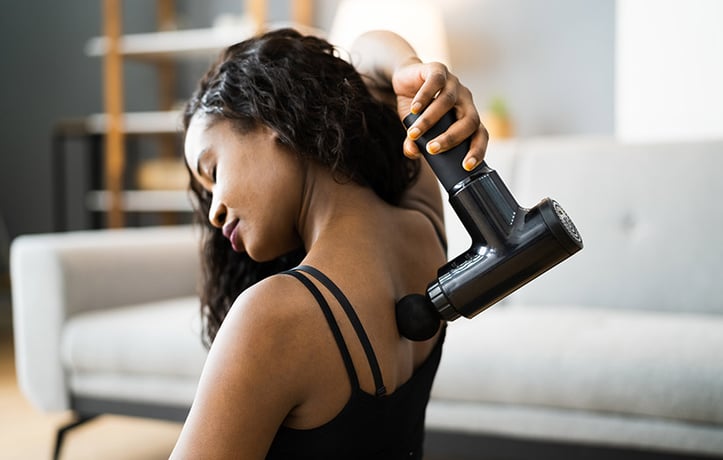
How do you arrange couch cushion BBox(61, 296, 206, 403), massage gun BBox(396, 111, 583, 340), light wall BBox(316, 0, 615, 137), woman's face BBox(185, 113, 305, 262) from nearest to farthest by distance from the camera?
massage gun BBox(396, 111, 583, 340)
woman's face BBox(185, 113, 305, 262)
couch cushion BBox(61, 296, 206, 403)
light wall BBox(316, 0, 615, 137)

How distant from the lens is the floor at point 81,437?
223 centimetres

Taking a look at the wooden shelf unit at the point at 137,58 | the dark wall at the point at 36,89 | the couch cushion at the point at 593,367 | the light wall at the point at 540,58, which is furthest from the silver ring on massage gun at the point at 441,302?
the dark wall at the point at 36,89

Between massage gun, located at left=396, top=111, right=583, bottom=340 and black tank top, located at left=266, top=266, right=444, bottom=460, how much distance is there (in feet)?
0.28

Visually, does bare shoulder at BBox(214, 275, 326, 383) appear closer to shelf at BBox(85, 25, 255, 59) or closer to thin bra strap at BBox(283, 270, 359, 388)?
thin bra strap at BBox(283, 270, 359, 388)

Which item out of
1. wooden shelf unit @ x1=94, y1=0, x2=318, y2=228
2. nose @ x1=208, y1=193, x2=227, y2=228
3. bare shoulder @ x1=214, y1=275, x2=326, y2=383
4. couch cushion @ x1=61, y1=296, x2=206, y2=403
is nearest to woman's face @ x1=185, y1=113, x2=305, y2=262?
nose @ x1=208, y1=193, x2=227, y2=228

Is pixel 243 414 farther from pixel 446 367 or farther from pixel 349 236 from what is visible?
pixel 446 367

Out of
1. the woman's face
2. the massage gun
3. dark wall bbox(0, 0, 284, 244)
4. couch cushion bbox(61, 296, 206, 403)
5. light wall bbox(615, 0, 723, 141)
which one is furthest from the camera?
dark wall bbox(0, 0, 284, 244)

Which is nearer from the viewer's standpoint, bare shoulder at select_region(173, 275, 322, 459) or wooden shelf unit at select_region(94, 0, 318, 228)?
bare shoulder at select_region(173, 275, 322, 459)

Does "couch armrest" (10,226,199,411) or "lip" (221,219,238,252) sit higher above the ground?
"lip" (221,219,238,252)

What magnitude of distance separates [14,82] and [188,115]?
4748 mm

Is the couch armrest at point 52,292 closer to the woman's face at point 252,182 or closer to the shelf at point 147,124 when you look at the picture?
the woman's face at point 252,182

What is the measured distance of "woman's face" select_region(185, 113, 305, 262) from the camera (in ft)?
2.35

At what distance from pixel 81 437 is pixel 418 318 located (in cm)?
206

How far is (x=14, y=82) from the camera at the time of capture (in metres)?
5.01
